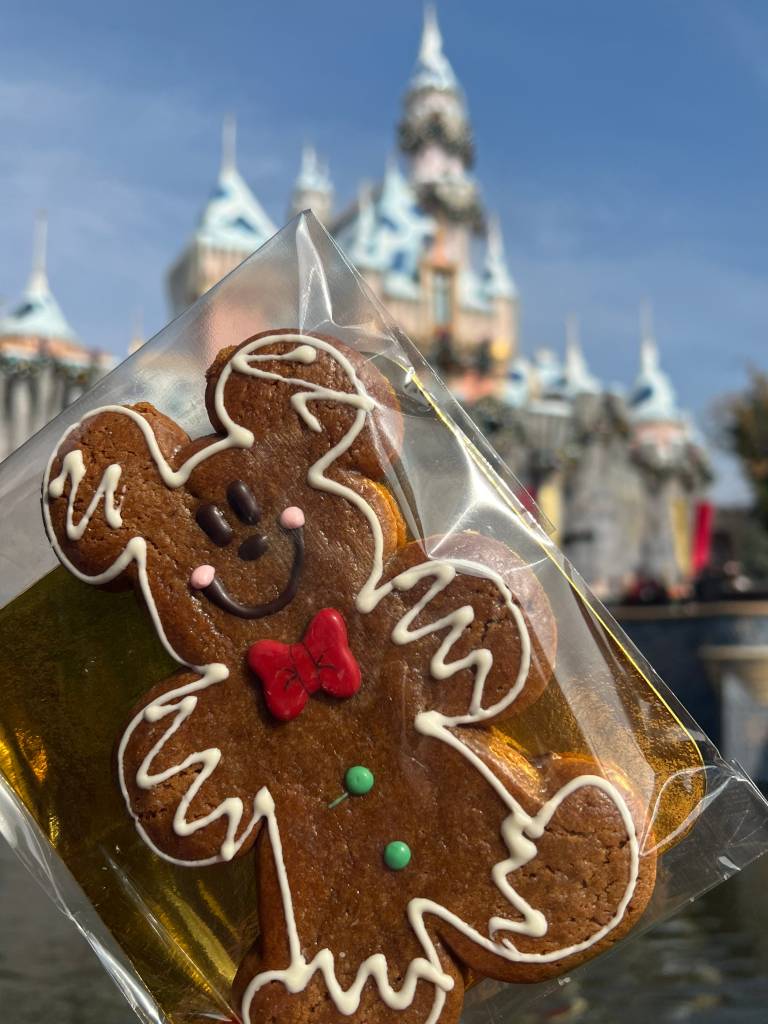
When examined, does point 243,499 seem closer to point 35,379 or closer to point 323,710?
point 323,710

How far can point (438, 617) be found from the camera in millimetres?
2066

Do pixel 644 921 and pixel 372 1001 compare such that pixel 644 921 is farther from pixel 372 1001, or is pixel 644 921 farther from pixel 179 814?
pixel 179 814

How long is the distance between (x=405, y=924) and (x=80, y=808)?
0.81m

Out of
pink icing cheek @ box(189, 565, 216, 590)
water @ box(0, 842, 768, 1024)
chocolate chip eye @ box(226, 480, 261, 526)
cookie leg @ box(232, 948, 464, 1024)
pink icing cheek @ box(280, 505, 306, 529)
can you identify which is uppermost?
chocolate chip eye @ box(226, 480, 261, 526)

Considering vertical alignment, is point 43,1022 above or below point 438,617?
below

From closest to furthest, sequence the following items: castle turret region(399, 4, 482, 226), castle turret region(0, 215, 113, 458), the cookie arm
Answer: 1. the cookie arm
2. castle turret region(0, 215, 113, 458)
3. castle turret region(399, 4, 482, 226)

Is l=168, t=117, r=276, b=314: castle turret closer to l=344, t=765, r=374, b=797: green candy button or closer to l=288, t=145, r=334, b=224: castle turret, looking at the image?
l=288, t=145, r=334, b=224: castle turret

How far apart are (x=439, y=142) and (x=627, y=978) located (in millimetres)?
33759

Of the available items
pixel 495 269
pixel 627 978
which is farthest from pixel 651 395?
pixel 627 978

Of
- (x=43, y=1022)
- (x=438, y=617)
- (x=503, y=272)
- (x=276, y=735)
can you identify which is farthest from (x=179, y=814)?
(x=503, y=272)

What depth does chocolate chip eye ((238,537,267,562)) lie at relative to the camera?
214cm

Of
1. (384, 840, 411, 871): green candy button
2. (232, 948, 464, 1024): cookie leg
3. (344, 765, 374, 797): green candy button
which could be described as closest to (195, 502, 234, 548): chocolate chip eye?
(344, 765, 374, 797): green candy button

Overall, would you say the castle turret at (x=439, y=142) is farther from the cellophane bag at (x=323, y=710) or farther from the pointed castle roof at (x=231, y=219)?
the cellophane bag at (x=323, y=710)

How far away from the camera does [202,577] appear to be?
2.14 m
